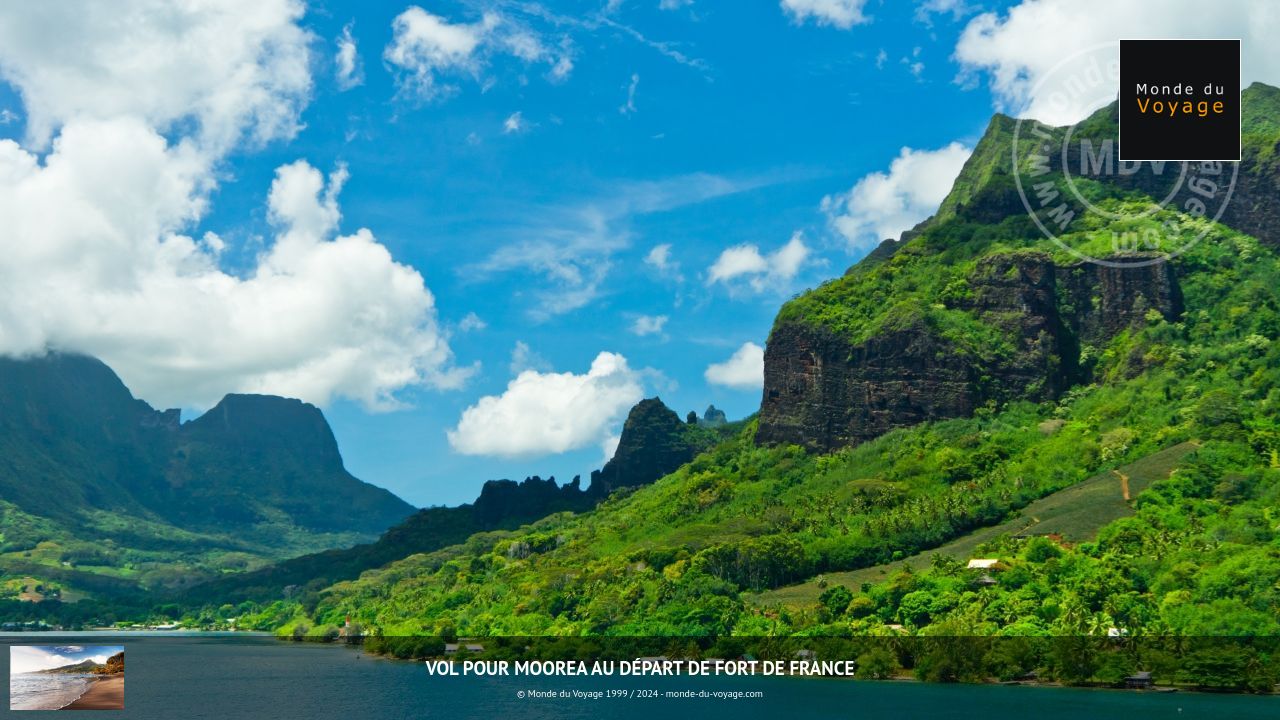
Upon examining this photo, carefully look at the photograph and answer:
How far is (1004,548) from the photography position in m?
187

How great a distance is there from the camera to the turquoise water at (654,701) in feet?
401

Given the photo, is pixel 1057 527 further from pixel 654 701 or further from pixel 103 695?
pixel 103 695

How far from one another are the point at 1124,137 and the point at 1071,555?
70.1 metres

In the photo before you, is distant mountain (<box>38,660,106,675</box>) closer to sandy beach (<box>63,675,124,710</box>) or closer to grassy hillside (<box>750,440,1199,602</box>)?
sandy beach (<box>63,675,124,710</box>)

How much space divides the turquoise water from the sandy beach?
171 feet

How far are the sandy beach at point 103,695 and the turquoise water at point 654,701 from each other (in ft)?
171

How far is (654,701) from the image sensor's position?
138m

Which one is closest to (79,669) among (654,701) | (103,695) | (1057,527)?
(103,695)

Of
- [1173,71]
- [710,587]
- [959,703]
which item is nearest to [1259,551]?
[959,703]

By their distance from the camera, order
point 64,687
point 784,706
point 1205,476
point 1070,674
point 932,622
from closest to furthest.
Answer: point 64,687 → point 784,706 → point 1070,674 → point 932,622 → point 1205,476

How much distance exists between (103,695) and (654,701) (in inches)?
3046

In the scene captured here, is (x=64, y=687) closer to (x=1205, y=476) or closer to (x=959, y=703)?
(x=959, y=703)

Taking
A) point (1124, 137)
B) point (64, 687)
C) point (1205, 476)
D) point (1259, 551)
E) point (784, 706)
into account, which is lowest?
point (784, 706)

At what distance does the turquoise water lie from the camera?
122 meters
